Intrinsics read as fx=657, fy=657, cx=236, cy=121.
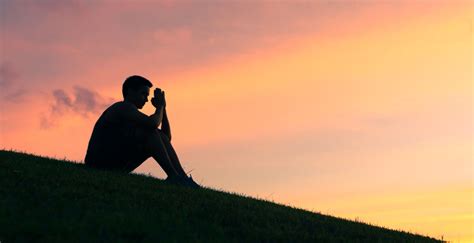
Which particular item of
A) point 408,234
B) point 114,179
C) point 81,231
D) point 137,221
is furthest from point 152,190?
point 408,234

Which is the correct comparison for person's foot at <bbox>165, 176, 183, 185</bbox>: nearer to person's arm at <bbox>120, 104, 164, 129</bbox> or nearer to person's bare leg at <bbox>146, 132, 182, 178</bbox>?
person's bare leg at <bbox>146, 132, 182, 178</bbox>

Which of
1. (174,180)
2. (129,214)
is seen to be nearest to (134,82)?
(174,180)

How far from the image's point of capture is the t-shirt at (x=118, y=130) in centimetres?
1902

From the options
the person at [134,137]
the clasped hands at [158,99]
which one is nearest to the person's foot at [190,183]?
the person at [134,137]

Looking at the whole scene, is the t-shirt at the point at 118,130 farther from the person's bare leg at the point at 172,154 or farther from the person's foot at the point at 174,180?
the person's foot at the point at 174,180

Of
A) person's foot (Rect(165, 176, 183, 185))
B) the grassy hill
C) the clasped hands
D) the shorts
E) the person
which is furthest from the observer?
the clasped hands

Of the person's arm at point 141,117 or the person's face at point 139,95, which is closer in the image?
A: the person's arm at point 141,117

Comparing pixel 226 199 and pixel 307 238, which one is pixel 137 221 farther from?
pixel 226 199

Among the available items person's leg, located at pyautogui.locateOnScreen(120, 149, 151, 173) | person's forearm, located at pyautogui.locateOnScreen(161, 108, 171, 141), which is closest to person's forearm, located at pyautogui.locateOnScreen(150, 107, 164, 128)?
person's forearm, located at pyautogui.locateOnScreen(161, 108, 171, 141)

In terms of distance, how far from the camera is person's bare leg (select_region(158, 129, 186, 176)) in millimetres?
19328

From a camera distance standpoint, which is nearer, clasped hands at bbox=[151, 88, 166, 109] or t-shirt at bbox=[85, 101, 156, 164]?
t-shirt at bbox=[85, 101, 156, 164]

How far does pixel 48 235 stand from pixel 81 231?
62 centimetres

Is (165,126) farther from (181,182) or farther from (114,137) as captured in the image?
(181,182)

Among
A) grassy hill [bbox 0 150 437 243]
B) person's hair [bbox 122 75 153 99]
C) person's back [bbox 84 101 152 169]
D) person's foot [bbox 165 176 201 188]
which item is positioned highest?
person's hair [bbox 122 75 153 99]
